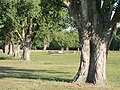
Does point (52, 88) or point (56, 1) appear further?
point (56, 1)

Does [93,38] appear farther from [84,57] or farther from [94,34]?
[84,57]

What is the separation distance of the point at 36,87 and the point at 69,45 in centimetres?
12558

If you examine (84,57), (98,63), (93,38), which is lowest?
(98,63)

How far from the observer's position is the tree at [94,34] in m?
17.1

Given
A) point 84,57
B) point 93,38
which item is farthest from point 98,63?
point 93,38

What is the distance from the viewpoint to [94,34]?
56.6 feet

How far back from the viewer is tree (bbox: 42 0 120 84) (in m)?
17.1

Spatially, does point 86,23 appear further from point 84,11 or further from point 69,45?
point 69,45

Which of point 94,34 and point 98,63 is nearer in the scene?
point 98,63

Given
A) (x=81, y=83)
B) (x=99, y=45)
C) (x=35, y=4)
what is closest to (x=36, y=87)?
(x=81, y=83)

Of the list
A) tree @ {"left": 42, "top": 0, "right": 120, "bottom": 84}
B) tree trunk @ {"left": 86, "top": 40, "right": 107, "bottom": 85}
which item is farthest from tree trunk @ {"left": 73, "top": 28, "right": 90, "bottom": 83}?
tree trunk @ {"left": 86, "top": 40, "right": 107, "bottom": 85}

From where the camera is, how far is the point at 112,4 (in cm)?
1678

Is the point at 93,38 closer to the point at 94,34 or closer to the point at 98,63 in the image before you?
the point at 94,34

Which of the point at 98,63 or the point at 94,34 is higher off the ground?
the point at 94,34
